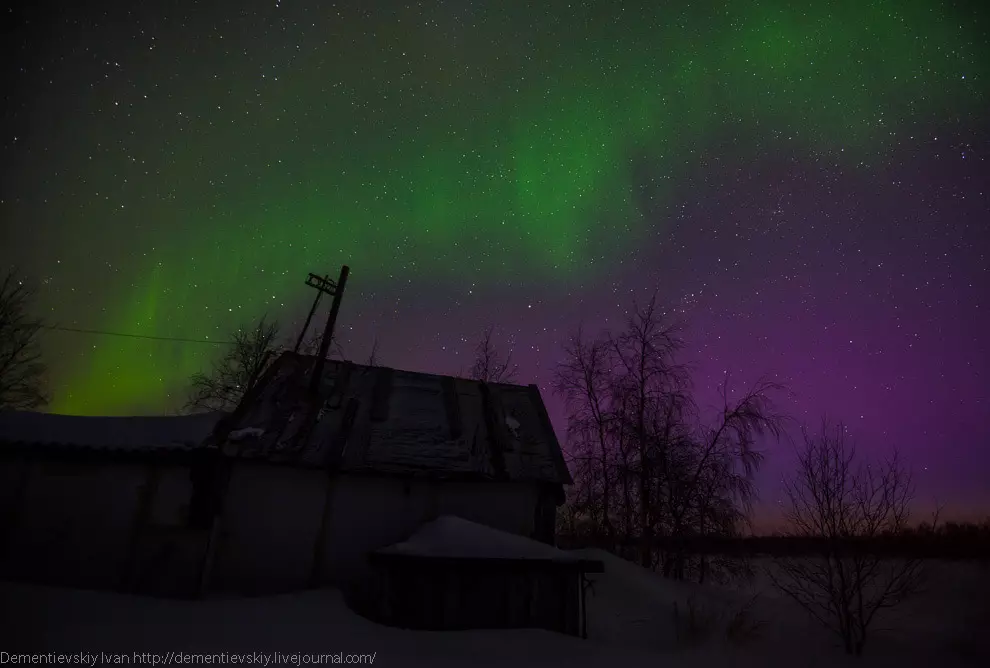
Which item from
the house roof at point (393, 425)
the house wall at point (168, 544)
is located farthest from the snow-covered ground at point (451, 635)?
the house roof at point (393, 425)

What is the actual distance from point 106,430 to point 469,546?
29.9ft

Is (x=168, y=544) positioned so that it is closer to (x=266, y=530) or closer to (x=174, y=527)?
(x=174, y=527)

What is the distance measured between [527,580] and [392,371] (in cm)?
810

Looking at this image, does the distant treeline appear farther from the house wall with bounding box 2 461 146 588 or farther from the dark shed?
the house wall with bounding box 2 461 146 588

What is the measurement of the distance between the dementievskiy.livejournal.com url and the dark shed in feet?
5.65

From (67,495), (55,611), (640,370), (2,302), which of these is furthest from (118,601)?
(2,302)

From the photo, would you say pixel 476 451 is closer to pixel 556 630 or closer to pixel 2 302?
pixel 556 630

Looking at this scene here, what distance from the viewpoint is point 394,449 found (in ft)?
37.0

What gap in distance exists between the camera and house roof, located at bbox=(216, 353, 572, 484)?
10625 millimetres

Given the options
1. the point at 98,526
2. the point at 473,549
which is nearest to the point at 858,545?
the point at 473,549

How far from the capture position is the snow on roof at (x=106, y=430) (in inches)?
401

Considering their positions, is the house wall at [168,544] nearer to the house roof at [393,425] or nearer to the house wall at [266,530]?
the house wall at [266,530]

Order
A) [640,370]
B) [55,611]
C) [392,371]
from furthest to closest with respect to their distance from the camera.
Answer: [640,370], [392,371], [55,611]

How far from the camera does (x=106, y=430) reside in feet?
37.3
